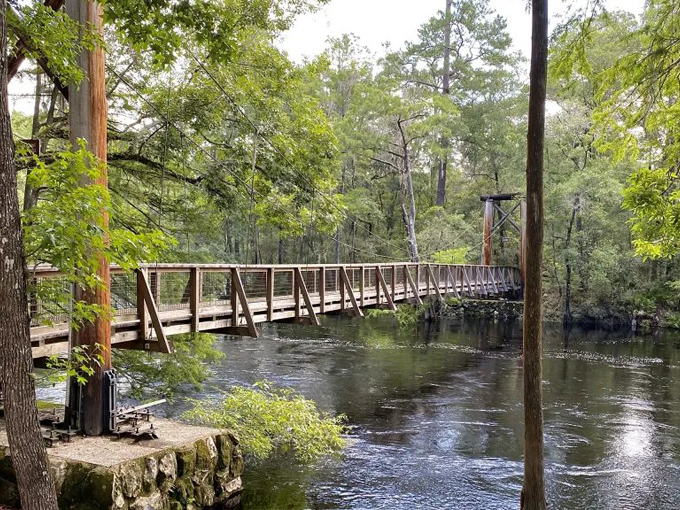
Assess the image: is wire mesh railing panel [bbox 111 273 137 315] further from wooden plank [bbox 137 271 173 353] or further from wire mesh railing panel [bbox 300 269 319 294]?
wire mesh railing panel [bbox 300 269 319 294]

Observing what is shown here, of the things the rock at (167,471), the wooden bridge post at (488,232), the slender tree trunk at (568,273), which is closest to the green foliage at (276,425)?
the rock at (167,471)

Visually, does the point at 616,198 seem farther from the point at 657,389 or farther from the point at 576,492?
the point at 576,492

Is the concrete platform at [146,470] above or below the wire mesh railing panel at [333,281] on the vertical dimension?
below

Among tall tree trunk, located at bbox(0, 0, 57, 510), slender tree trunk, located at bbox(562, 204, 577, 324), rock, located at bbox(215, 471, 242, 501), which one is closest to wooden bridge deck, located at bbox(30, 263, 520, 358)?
tall tree trunk, located at bbox(0, 0, 57, 510)

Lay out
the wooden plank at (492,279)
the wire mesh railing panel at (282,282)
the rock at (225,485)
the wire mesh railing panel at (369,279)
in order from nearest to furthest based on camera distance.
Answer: the rock at (225,485), the wire mesh railing panel at (282,282), the wire mesh railing panel at (369,279), the wooden plank at (492,279)

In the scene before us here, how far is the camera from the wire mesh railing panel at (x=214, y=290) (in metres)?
6.94

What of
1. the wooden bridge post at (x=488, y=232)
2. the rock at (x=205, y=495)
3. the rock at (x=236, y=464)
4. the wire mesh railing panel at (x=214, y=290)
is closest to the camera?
the rock at (x=205, y=495)

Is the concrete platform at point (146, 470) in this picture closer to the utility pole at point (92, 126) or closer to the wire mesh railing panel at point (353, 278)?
the utility pole at point (92, 126)

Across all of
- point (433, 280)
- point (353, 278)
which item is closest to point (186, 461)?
point (353, 278)

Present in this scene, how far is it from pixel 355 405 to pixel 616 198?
14773 millimetres

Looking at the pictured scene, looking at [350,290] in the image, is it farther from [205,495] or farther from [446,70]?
[446,70]

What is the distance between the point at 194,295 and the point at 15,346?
11.8 ft

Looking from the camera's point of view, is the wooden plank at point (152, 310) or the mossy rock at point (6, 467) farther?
the wooden plank at point (152, 310)

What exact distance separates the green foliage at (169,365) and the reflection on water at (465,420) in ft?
5.32
